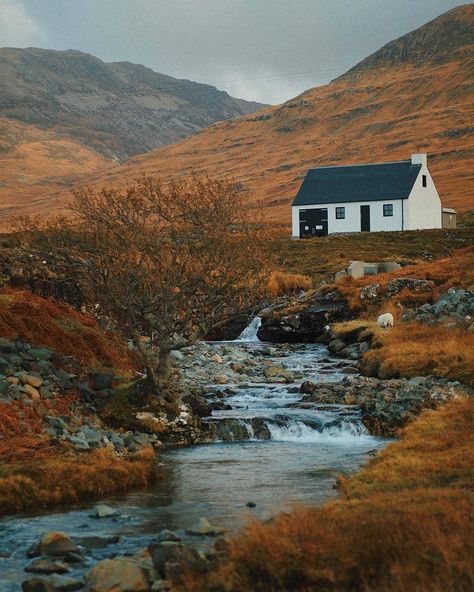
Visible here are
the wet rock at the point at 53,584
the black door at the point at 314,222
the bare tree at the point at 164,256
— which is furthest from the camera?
the black door at the point at 314,222

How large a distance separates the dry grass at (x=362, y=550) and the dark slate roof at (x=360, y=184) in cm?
7694

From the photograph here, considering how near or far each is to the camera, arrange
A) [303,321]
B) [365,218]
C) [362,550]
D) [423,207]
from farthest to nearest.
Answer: [423,207] < [365,218] < [303,321] < [362,550]

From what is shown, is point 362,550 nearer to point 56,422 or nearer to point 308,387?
point 56,422

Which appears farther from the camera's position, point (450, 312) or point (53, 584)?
point (450, 312)

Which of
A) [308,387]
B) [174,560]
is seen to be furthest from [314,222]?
[174,560]

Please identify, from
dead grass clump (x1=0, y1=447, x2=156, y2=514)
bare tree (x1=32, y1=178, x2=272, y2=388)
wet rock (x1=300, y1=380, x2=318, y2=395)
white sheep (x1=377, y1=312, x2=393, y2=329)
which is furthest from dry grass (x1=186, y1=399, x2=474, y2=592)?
white sheep (x1=377, y1=312, x2=393, y2=329)

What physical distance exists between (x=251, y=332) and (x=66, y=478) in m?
32.9

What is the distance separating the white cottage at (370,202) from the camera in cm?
8638

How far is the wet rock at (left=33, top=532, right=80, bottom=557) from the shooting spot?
39.4 feet

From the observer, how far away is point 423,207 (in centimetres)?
8888

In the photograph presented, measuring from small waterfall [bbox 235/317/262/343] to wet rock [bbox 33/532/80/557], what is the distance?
3593cm

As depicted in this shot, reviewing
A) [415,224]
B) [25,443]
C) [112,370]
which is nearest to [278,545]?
[25,443]

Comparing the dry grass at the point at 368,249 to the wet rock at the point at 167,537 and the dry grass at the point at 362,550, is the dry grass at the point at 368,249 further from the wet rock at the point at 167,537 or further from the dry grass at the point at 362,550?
the dry grass at the point at 362,550

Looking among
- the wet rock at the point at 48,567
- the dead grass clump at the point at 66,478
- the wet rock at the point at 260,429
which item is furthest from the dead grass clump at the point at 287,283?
the wet rock at the point at 48,567
